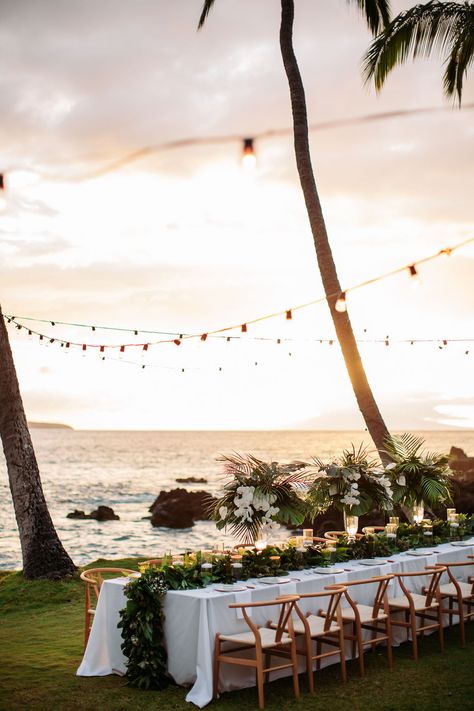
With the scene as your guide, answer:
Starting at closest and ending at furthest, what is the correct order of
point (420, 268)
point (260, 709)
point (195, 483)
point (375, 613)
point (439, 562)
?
point (260, 709) → point (375, 613) → point (439, 562) → point (420, 268) → point (195, 483)

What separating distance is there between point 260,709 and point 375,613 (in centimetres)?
153

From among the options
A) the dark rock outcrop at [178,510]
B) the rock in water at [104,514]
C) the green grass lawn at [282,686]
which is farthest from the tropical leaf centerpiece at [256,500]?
the rock in water at [104,514]

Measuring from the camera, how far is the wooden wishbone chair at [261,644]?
5621 millimetres

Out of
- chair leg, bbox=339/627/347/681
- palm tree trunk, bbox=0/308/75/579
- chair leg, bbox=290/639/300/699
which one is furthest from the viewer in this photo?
palm tree trunk, bbox=0/308/75/579

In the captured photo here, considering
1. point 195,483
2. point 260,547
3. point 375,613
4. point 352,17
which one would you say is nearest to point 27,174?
point 260,547

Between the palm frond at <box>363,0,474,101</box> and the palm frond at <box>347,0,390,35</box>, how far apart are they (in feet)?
4.80

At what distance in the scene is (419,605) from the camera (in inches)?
284

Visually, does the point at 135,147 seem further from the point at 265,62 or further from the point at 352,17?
the point at 352,17

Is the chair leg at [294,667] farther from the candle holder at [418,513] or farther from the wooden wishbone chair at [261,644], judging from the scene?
the candle holder at [418,513]

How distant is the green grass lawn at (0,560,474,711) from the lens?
5699mm

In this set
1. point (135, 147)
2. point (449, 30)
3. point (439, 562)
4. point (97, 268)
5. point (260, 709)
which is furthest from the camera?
point (97, 268)

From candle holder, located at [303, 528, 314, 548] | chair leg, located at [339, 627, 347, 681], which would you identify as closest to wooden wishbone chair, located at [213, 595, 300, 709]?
chair leg, located at [339, 627, 347, 681]

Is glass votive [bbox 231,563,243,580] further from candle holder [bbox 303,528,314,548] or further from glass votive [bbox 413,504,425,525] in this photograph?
glass votive [bbox 413,504,425,525]

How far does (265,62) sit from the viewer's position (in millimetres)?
13008
